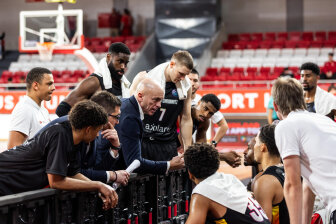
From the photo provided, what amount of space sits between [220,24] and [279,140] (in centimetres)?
2036

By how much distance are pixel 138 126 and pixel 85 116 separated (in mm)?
1122

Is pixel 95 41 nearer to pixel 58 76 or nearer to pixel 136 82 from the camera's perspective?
pixel 58 76

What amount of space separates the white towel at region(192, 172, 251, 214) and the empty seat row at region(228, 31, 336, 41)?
761 inches

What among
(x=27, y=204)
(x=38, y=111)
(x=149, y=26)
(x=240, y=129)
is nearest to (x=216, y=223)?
(x=27, y=204)

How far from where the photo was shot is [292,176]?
3.53 meters

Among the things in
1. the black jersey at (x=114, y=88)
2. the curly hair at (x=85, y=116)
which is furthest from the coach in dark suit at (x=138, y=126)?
the black jersey at (x=114, y=88)

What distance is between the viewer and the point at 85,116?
358 cm

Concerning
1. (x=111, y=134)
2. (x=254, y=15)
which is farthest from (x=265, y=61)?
(x=111, y=134)

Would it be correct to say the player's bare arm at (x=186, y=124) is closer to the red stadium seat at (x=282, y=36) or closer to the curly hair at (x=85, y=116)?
the curly hair at (x=85, y=116)

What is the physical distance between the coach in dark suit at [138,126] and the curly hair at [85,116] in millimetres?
993

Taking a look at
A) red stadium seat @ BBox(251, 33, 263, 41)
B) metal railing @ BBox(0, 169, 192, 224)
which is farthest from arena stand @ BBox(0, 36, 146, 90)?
metal railing @ BBox(0, 169, 192, 224)

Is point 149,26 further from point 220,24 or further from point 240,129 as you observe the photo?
point 240,129

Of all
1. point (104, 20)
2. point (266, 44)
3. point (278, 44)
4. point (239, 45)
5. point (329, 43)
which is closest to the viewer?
point (329, 43)

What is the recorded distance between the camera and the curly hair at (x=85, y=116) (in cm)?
359
